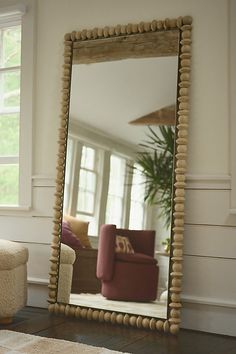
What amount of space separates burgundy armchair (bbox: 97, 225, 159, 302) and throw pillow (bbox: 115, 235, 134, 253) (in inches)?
0.7

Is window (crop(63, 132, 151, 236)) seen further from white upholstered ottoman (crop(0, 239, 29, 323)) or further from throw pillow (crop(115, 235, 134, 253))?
white upholstered ottoman (crop(0, 239, 29, 323))

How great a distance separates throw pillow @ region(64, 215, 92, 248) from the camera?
290 cm

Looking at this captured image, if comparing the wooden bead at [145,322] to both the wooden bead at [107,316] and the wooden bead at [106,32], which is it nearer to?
the wooden bead at [107,316]

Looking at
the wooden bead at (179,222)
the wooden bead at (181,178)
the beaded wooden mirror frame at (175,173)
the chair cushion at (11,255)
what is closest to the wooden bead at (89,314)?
the beaded wooden mirror frame at (175,173)

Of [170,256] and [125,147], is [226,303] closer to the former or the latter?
[170,256]

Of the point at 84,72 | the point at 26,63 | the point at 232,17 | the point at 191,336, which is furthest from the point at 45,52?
the point at 191,336

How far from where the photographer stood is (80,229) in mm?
2918

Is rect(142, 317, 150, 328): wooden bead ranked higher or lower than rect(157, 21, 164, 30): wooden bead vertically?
lower

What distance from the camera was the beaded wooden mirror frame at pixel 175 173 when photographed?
8.57ft

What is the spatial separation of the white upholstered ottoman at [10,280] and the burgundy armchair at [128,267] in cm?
46

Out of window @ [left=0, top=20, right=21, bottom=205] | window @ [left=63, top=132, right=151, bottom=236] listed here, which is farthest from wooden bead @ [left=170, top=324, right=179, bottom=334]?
window @ [left=0, top=20, right=21, bottom=205]

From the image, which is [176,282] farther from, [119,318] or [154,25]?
[154,25]

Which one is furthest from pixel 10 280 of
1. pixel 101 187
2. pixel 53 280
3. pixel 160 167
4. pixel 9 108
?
pixel 9 108

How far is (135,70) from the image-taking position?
9.25ft
